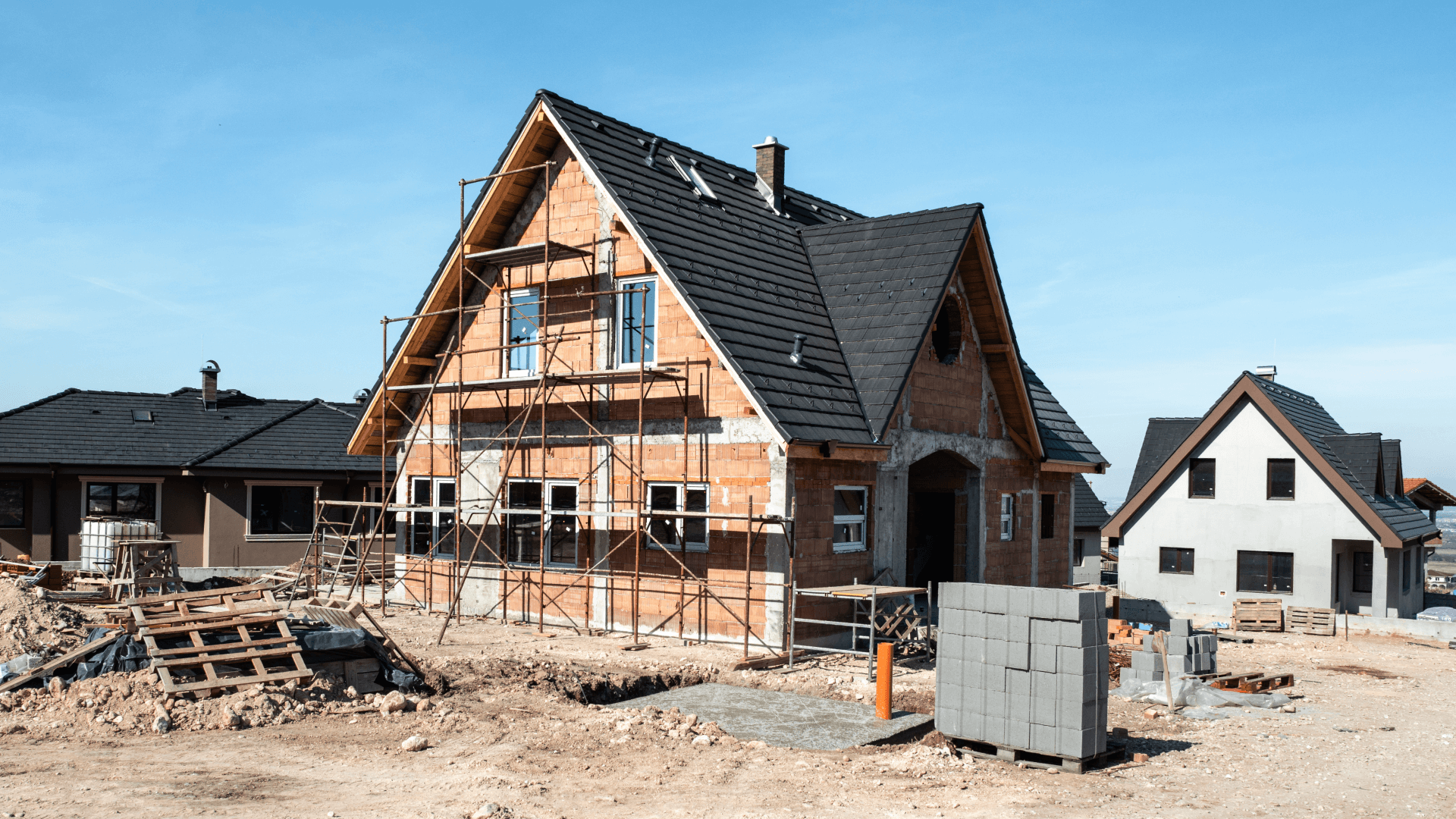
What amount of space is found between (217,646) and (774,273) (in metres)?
11.1

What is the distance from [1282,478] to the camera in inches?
1180

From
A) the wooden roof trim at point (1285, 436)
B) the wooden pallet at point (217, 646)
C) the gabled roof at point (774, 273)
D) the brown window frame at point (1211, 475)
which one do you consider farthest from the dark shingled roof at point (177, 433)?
the brown window frame at point (1211, 475)

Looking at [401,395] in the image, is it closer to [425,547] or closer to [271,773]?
[425,547]

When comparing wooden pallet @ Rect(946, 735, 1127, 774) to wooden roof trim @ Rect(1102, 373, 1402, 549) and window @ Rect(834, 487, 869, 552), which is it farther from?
wooden roof trim @ Rect(1102, 373, 1402, 549)

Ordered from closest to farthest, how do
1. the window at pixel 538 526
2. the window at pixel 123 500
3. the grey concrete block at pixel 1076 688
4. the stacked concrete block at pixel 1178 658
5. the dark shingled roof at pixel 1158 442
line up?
the grey concrete block at pixel 1076 688 → the stacked concrete block at pixel 1178 658 → the window at pixel 538 526 → the window at pixel 123 500 → the dark shingled roof at pixel 1158 442

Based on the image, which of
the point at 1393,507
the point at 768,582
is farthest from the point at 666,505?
the point at 1393,507

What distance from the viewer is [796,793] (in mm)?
9594

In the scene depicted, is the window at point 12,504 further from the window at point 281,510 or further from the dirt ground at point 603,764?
the dirt ground at point 603,764

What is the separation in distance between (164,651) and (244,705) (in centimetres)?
142

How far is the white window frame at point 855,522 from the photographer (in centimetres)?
1742

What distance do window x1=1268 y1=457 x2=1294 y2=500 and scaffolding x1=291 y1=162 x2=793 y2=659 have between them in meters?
19.3

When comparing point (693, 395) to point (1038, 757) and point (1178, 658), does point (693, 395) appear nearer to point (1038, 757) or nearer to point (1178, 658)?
point (1178, 658)

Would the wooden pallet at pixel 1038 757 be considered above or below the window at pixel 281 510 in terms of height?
below

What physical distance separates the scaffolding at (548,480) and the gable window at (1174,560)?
1881cm
